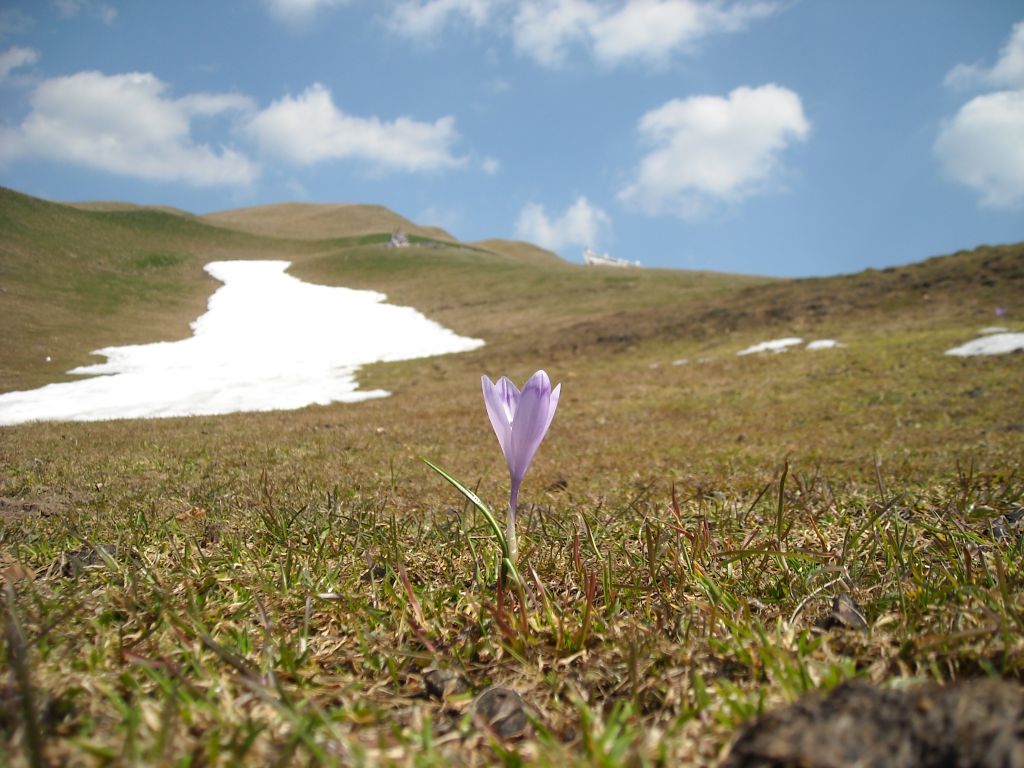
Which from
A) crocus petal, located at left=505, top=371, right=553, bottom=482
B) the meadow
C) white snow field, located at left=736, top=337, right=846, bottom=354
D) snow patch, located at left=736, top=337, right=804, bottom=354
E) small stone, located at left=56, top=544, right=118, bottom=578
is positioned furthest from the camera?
snow patch, located at left=736, top=337, right=804, bottom=354

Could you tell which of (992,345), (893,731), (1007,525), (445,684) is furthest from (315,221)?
(893,731)

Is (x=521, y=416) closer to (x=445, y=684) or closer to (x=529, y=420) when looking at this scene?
(x=529, y=420)

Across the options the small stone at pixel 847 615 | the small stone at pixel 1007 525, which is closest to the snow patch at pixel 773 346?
the small stone at pixel 1007 525

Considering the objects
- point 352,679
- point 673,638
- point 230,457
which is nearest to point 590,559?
point 673,638

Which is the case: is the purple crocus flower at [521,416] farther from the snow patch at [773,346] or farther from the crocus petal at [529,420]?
the snow patch at [773,346]

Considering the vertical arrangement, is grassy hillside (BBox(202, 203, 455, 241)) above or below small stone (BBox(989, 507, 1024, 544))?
above

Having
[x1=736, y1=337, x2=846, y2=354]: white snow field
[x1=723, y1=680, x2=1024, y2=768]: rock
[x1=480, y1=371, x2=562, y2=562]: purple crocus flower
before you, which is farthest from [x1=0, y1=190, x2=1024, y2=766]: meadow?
[x1=736, y1=337, x2=846, y2=354]: white snow field

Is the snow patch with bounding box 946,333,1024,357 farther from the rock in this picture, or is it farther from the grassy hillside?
the grassy hillside
